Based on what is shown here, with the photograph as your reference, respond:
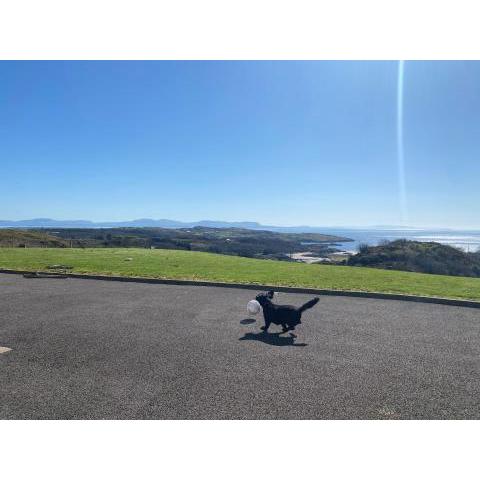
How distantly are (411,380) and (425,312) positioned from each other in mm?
4807

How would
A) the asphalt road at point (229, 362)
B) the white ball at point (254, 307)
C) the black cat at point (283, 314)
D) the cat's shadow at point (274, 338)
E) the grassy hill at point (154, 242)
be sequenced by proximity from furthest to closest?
the grassy hill at point (154, 242) < the white ball at point (254, 307) < the black cat at point (283, 314) < the cat's shadow at point (274, 338) < the asphalt road at point (229, 362)

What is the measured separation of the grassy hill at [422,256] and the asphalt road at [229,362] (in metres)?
43.5

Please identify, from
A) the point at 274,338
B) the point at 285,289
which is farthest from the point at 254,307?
the point at 285,289

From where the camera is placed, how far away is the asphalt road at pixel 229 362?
4.01 m

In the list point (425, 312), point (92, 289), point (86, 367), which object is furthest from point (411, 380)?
point (92, 289)

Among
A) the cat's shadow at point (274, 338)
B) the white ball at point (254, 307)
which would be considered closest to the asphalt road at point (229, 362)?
the cat's shadow at point (274, 338)

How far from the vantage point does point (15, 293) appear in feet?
34.4

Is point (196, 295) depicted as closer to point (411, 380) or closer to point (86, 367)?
point (86, 367)

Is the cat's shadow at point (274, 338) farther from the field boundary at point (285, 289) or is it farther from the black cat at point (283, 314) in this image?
the field boundary at point (285, 289)

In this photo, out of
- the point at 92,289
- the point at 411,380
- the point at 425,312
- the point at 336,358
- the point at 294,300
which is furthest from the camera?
the point at 92,289

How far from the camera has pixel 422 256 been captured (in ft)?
184

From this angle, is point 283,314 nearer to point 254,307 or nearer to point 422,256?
point 254,307

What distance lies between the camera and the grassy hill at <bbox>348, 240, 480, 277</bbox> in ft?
162

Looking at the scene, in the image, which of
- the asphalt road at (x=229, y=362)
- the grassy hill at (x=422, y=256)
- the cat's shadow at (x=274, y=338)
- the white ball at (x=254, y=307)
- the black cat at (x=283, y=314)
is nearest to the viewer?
the asphalt road at (x=229, y=362)
